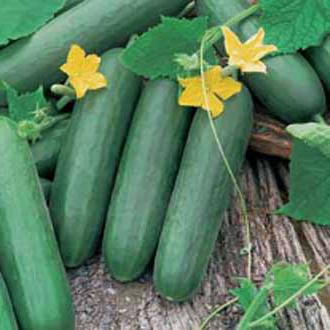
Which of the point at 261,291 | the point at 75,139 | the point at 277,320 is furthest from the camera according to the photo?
the point at 75,139

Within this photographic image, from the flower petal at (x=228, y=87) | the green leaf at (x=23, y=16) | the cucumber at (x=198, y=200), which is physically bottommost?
the cucumber at (x=198, y=200)

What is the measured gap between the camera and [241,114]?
5.80ft

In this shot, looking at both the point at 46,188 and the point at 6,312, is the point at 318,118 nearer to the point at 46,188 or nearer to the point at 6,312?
the point at 46,188

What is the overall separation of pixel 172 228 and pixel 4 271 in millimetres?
277

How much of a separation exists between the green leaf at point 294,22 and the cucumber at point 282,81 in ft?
0.10

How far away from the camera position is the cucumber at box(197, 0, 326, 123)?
1805 millimetres

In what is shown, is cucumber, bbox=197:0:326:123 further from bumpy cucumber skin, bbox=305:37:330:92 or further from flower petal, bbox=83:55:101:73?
flower petal, bbox=83:55:101:73

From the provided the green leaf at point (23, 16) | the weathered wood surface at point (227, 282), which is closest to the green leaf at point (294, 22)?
the weathered wood surface at point (227, 282)

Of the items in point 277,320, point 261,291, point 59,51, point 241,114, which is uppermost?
point 59,51

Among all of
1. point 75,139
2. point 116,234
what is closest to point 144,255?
point 116,234

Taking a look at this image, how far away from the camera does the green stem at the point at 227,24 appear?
178cm

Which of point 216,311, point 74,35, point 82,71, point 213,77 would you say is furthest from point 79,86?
point 216,311

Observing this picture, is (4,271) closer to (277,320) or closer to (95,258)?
(95,258)

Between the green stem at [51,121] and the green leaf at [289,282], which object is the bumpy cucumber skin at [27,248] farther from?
the green leaf at [289,282]
